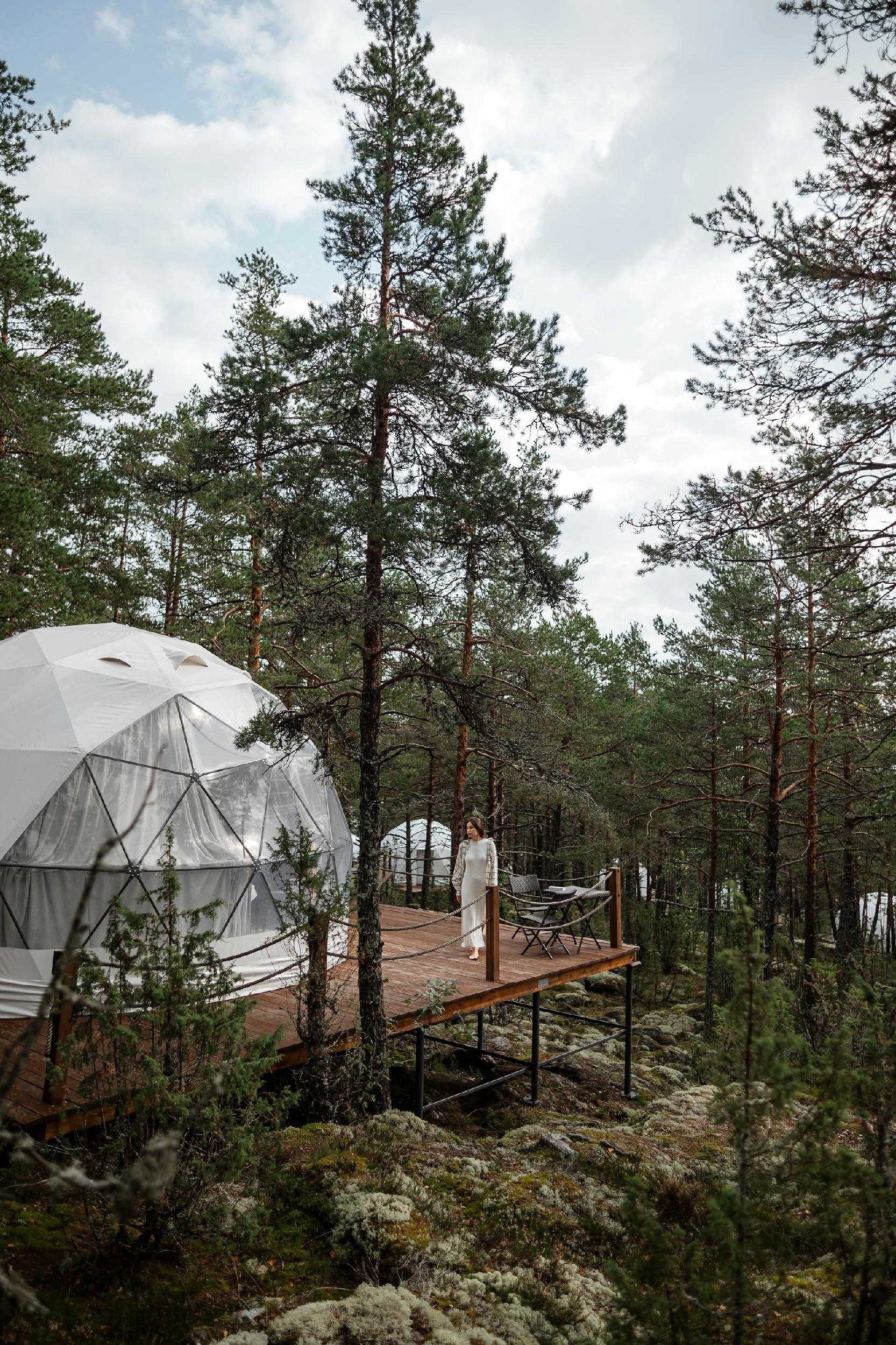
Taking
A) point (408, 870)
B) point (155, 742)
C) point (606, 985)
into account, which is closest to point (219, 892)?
point (155, 742)

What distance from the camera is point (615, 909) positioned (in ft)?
40.1

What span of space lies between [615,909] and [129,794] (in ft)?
24.1

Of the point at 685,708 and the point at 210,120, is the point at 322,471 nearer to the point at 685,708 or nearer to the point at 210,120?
the point at 210,120

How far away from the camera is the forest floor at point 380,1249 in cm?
397

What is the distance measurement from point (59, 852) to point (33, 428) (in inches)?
299

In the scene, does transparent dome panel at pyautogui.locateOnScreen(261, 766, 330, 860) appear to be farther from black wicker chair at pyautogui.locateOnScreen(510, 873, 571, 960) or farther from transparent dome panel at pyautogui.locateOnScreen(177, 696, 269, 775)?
black wicker chair at pyautogui.locateOnScreen(510, 873, 571, 960)

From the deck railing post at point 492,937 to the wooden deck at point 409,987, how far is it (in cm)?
12

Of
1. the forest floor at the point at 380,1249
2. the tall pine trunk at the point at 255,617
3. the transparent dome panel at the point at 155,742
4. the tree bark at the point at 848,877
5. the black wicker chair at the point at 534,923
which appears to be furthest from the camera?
the tree bark at the point at 848,877

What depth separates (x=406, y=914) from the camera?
13570mm

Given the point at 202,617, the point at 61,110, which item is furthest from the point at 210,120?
the point at 202,617

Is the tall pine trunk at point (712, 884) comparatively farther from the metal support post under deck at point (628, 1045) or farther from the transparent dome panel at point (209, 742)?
the transparent dome panel at point (209, 742)

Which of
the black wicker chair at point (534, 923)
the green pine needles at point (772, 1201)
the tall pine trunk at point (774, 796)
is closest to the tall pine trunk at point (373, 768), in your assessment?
the black wicker chair at point (534, 923)

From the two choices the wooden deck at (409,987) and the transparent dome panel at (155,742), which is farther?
the transparent dome panel at (155,742)

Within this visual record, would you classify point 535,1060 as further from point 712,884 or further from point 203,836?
point 712,884
